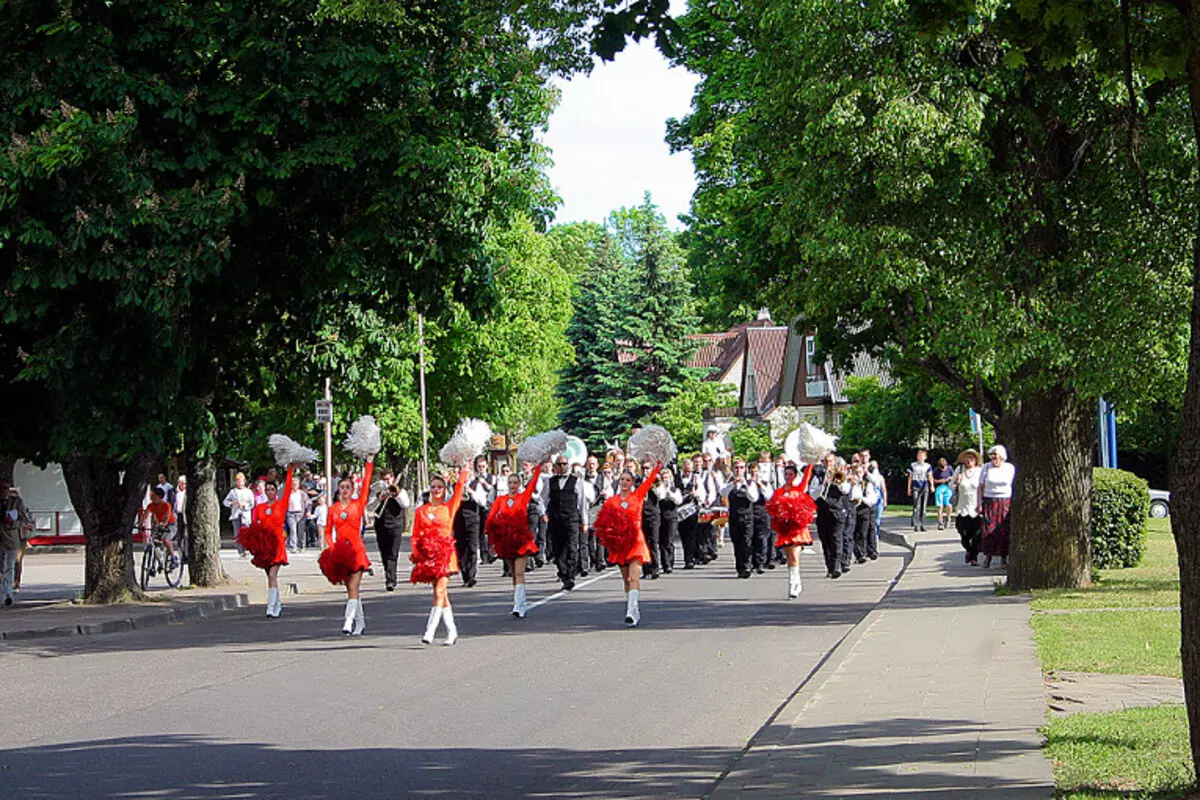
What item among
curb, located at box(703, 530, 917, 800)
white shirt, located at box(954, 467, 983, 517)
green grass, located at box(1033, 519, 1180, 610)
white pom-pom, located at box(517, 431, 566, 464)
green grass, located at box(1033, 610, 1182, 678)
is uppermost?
white pom-pom, located at box(517, 431, 566, 464)

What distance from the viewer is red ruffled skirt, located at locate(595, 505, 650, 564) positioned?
17906 mm

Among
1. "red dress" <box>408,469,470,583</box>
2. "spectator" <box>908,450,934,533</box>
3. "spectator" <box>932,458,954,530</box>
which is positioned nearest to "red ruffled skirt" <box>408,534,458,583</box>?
"red dress" <box>408,469,470,583</box>

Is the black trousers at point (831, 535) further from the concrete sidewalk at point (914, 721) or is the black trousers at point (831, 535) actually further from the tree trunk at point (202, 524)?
the tree trunk at point (202, 524)

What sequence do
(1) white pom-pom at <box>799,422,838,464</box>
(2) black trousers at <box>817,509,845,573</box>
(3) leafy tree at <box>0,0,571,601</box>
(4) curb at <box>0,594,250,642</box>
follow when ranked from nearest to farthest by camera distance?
(3) leafy tree at <box>0,0,571,601</box>
(4) curb at <box>0,594,250,642</box>
(1) white pom-pom at <box>799,422,838,464</box>
(2) black trousers at <box>817,509,845,573</box>

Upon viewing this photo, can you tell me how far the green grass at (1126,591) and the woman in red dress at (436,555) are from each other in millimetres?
6155

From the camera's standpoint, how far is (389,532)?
24766 millimetres

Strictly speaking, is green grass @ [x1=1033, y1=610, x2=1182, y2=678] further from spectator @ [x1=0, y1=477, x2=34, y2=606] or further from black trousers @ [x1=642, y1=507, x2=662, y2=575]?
spectator @ [x1=0, y1=477, x2=34, y2=606]

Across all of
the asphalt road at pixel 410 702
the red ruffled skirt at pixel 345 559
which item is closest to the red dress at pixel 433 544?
the asphalt road at pixel 410 702

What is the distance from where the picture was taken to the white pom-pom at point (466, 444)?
68.1ft

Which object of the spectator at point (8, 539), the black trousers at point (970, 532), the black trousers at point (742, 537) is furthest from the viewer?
the black trousers at point (742, 537)

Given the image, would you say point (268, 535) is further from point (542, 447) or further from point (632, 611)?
point (542, 447)

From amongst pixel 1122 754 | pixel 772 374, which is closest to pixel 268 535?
pixel 1122 754

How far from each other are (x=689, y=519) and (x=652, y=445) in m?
3.14

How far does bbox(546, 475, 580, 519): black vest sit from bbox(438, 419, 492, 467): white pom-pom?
314cm
